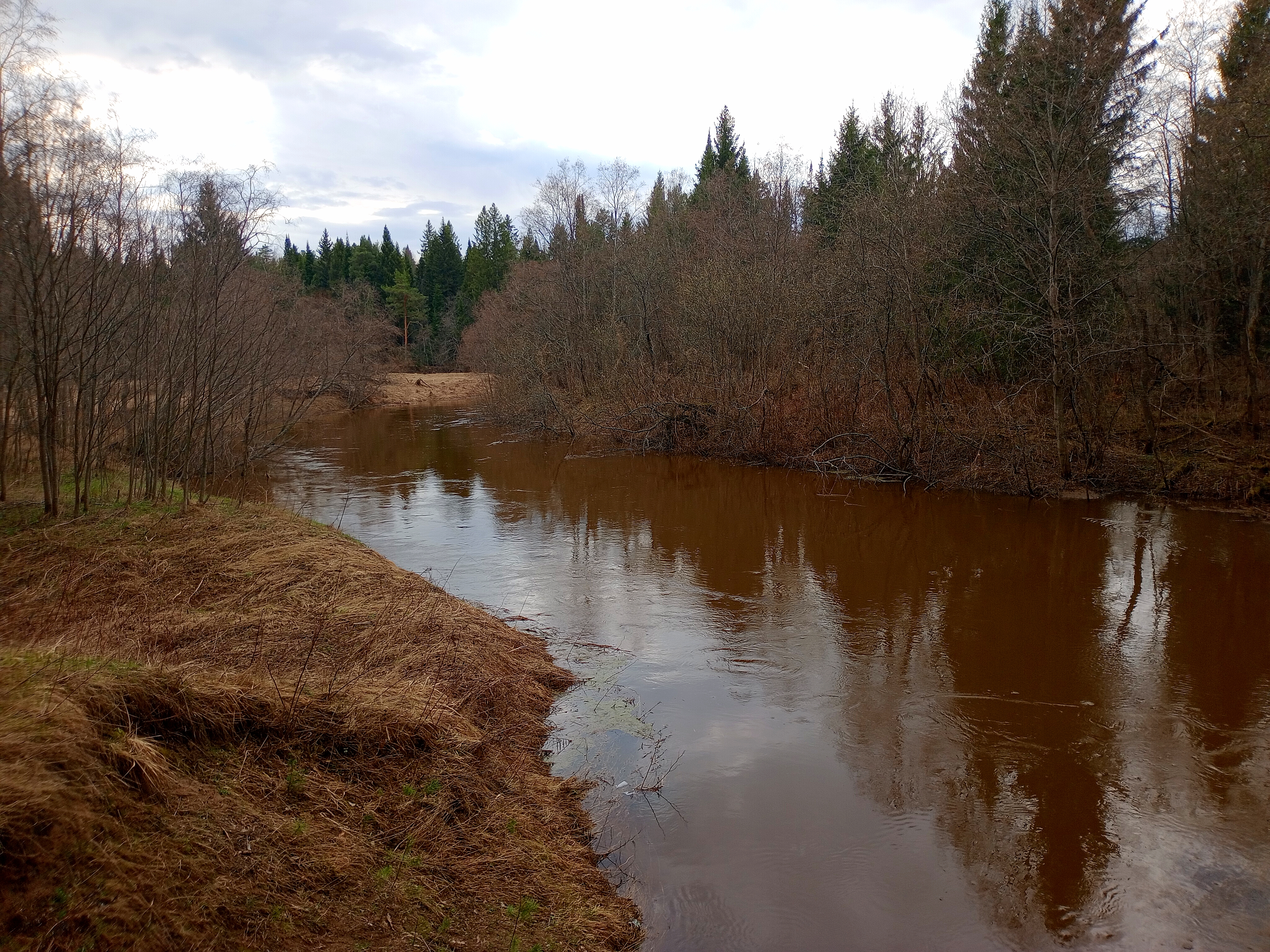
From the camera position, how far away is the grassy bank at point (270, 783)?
→ 342 cm

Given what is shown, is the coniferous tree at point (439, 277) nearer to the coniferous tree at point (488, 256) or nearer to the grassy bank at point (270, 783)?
the coniferous tree at point (488, 256)

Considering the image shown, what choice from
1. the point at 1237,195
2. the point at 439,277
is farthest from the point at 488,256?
the point at 1237,195

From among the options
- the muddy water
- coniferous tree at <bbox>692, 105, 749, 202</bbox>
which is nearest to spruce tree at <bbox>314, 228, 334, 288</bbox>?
coniferous tree at <bbox>692, 105, 749, 202</bbox>

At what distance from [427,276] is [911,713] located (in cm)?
7626

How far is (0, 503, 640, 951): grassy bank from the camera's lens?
11.2 feet

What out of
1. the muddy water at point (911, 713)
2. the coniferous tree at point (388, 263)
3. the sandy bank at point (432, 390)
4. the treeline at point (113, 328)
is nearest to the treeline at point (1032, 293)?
the muddy water at point (911, 713)

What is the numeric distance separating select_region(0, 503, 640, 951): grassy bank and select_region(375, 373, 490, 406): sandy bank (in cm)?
4318

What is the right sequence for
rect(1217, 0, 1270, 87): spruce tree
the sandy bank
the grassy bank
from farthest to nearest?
the sandy bank → rect(1217, 0, 1270, 87): spruce tree → the grassy bank

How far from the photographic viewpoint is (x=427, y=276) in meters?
77.3

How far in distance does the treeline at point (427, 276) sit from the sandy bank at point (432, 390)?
6.64m

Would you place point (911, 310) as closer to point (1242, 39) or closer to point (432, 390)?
point (1242, 39)

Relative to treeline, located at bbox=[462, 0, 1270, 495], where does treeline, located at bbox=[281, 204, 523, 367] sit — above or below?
above

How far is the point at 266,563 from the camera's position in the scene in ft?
32.2

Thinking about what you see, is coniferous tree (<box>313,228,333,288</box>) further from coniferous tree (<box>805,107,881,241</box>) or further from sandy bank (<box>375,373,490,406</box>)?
coniferous tree (<box>805,107,881,241</box>)
